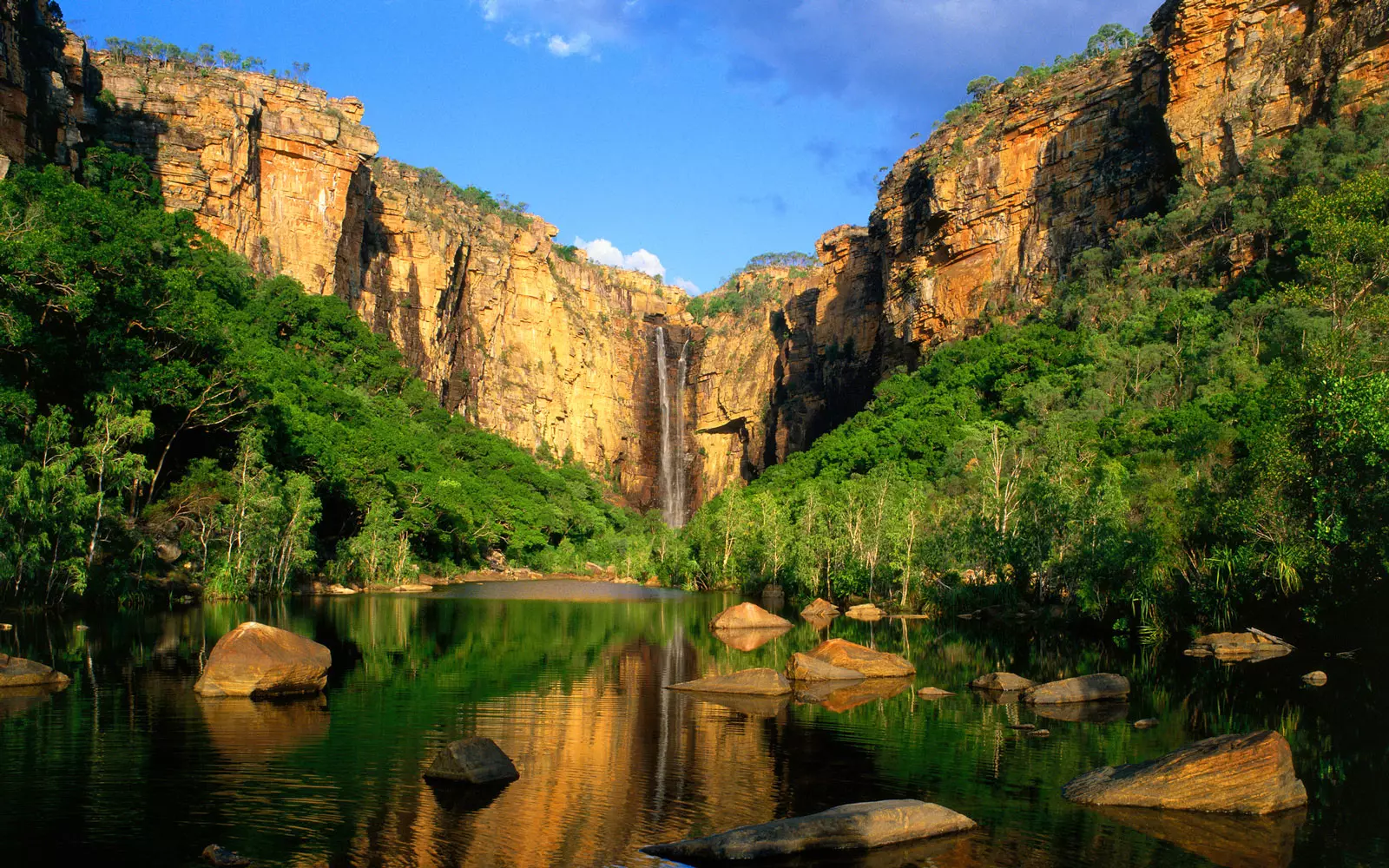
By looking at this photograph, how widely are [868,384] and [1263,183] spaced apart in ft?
142

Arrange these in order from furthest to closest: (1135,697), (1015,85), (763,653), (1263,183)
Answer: (1015,85)
(1263,183)
(763,653)
(1135,697)

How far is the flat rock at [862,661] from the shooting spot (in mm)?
23750

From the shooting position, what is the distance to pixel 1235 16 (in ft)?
213

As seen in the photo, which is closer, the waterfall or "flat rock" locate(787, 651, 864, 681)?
"flat rock" locate(787, 651, 864, 681)

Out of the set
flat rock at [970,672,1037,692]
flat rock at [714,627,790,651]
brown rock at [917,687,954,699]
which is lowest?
brown rock at [917,687,954,699]

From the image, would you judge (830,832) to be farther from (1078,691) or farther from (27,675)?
(27,675)

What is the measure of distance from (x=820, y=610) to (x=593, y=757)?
30.5m

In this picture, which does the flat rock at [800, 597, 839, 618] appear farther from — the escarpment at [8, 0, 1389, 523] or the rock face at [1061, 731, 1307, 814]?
the escarpment at [8, 0, 1389, 523]

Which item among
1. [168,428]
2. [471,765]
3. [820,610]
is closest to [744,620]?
[820,610]

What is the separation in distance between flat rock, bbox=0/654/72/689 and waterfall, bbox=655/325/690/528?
9513cm

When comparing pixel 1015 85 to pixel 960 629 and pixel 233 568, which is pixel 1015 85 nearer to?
pixel 960 629

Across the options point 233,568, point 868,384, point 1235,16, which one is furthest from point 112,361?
point 868,384

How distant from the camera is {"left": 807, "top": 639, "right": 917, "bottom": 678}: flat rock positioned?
23.8 meters

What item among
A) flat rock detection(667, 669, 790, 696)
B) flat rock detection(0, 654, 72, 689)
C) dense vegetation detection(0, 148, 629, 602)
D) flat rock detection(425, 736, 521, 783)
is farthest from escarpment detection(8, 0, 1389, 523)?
flat rock detection(425, 736, 521, 783)
